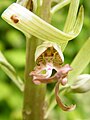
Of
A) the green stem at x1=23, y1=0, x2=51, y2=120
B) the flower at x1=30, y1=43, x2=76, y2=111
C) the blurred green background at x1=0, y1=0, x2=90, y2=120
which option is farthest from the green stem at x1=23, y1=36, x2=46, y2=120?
the blurred green background at x1=0, y1=0, x2=90, y2=120

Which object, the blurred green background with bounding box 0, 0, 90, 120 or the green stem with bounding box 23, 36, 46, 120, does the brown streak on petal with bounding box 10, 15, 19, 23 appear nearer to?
the green stem with bounding box 23, 36, 46, 120

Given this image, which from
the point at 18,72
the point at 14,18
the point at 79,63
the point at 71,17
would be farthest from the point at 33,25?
the point at 18,72

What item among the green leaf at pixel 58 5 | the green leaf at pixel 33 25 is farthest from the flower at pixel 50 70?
the green leaf at pixel 58 5

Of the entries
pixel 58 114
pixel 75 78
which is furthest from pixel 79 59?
pixel 58 114

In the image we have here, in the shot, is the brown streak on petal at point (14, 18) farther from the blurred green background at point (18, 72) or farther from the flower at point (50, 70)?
the blurred green background at point (18, 72)

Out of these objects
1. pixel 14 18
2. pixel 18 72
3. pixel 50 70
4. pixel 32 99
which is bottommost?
pixel 18 72

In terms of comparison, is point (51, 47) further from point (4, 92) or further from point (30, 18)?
point (4, 92)

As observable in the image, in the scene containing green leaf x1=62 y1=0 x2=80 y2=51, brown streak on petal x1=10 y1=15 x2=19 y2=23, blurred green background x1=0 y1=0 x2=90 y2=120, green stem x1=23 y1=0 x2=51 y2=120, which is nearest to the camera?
brown streak on petal x1=10 y1=15 x2=19 y2=23

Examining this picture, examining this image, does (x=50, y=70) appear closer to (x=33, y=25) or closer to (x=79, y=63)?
(x=33, y=25)
